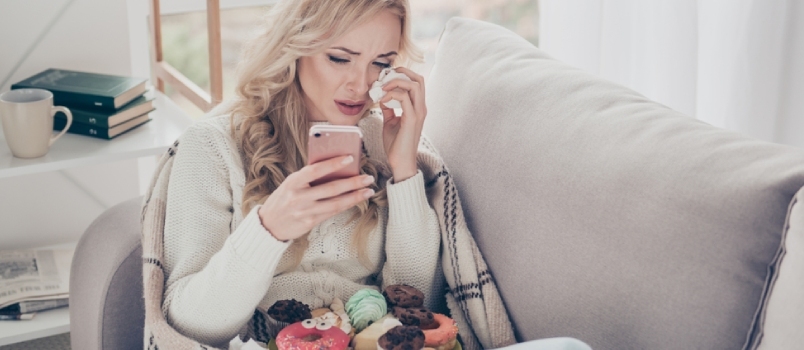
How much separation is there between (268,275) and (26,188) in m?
0.98

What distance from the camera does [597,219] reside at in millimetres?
980

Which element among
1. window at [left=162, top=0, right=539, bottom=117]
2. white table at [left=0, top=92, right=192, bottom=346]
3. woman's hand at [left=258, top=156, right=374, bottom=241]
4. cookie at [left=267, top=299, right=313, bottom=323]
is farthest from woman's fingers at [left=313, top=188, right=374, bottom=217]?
window at [left=162, top=0, right=539, bottom=117]

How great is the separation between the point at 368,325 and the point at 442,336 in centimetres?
11

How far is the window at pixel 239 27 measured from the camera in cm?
432

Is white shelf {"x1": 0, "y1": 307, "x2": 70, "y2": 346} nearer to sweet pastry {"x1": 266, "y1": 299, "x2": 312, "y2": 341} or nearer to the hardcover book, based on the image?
the hardcover book

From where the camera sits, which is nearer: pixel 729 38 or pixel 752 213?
pixel 752 213

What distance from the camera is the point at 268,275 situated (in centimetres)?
111

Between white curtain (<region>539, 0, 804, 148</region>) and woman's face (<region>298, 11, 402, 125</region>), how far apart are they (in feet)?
2.44

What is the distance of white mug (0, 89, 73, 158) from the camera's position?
1.45 meters

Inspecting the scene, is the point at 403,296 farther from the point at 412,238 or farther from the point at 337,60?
the point at 337,60

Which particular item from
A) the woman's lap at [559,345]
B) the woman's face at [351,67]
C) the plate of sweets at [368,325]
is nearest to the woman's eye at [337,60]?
the woman's face at [351,67]

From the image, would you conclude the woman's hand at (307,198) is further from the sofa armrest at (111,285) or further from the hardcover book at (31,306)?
the hardcover book at (31,306)

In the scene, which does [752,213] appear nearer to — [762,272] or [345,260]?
[762,272]

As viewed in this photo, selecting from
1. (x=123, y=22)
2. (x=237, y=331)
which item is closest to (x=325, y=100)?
(x=237, y=331)
